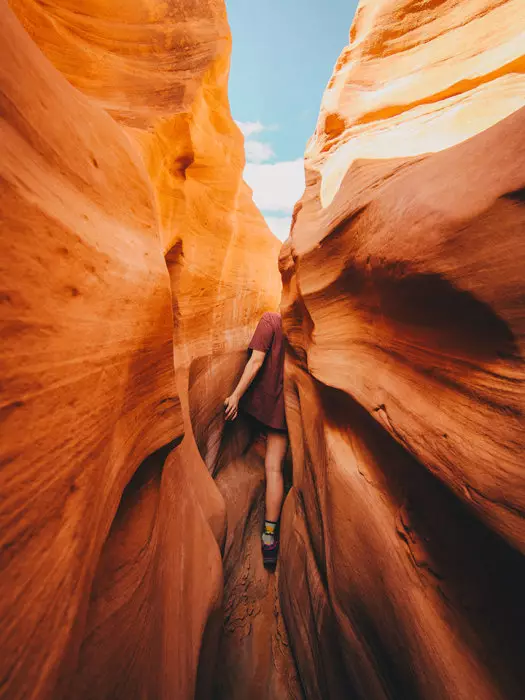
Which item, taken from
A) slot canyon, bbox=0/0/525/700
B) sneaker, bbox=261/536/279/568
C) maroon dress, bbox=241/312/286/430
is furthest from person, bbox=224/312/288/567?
slot canyon, bbox=0/0/525/700

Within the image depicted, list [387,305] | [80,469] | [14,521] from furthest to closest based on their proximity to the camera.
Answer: [387,305] < [80,469] < [14,521]

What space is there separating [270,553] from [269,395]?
4.76ft

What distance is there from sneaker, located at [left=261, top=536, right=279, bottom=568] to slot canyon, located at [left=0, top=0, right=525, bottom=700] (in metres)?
0.17

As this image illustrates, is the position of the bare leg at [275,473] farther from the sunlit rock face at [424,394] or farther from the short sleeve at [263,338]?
the short sleeve at [263,338]

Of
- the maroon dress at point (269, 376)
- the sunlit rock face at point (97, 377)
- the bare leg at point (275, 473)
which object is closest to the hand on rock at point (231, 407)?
the maroon dress at point (269, 376)

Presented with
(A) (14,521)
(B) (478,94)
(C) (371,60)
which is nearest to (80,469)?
(A) (14,521)

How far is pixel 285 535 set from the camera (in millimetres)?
2242

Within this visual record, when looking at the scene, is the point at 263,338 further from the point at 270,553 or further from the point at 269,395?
the point at 270,553

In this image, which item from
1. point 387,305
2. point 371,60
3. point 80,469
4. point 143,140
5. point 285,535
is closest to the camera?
point 80,469

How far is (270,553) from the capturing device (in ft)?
8.12

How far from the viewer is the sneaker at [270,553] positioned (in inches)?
96.2

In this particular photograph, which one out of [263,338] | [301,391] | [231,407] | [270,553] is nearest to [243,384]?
[231,407]

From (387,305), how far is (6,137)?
1268 mm

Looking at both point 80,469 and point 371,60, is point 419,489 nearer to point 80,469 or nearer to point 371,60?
point 80,469
